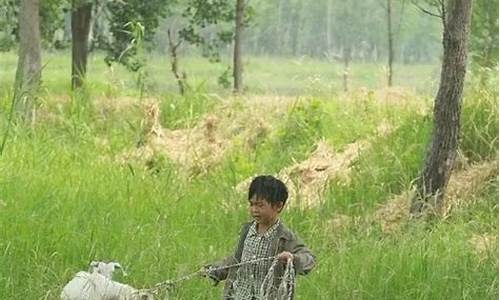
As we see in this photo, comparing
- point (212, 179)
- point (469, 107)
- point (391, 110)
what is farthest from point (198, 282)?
point (391, 110)

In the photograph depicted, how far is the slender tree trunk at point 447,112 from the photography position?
23.8 ft

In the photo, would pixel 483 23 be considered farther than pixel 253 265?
Yes

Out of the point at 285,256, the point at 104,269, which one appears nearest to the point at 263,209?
the point at 285,256

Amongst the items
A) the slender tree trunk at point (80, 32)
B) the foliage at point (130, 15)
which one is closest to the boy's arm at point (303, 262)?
the foliage at point (130, 15)

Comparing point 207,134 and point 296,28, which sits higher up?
point 296,28

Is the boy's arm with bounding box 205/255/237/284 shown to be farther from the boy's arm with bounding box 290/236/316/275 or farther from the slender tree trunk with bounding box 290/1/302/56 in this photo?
the slender tree trunk with bounding box 290/1/302/56

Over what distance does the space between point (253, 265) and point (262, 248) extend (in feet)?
0.35

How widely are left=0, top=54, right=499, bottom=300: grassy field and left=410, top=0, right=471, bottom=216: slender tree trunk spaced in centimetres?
24

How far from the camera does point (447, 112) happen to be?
7.45 m

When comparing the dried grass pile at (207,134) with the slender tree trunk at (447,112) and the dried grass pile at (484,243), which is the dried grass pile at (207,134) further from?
the dried grass pile at (484,243)

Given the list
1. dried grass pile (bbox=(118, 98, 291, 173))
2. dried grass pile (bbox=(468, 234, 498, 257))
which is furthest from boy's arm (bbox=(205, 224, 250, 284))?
dried grass pile (bbox=(118, 98, 291, 173))

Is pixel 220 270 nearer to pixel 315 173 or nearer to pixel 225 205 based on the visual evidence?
pixel 225 205

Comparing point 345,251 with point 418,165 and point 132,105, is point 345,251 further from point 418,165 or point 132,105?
point 132,105

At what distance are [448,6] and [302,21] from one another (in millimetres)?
37800
